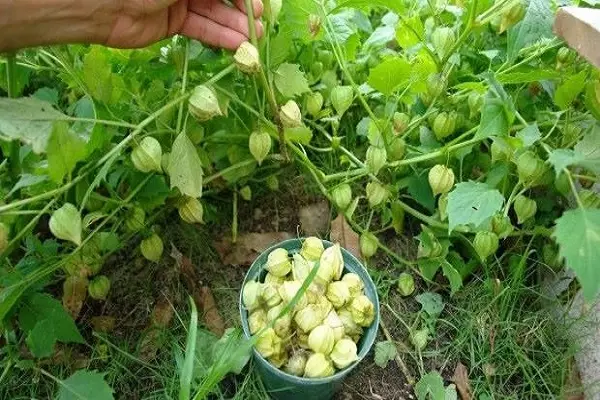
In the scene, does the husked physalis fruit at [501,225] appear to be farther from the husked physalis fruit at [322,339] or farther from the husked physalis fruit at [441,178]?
the husked physalis fruit at [322,339]

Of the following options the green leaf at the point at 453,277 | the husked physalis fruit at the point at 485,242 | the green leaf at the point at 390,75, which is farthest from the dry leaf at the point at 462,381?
the green leaf at the point at 390,75

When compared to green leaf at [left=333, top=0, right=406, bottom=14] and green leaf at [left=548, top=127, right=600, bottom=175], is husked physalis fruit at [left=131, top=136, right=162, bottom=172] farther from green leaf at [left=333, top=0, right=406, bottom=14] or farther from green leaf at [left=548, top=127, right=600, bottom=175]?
green leaf at [left=548, top=127, right=600, bottom=175]

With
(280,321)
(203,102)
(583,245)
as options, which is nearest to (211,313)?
(280,321)

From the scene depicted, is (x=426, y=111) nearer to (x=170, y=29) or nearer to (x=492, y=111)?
(x=492, y=111)

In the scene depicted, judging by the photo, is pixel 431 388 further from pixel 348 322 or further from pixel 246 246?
pixel 246 246

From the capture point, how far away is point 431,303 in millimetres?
1338

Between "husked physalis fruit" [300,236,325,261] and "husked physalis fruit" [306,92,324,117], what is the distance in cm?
33

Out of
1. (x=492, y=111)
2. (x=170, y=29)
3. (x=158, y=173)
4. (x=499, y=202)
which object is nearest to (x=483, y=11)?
(x=492, y=111)

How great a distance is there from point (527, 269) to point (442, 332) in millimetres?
235

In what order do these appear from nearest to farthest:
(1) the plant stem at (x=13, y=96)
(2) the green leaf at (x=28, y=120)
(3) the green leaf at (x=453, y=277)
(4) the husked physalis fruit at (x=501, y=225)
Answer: (2) the green leaf at (x=28, y=120) < (1) the plant stem at (x=13, y=96) < (4) the husked physalis fruit at (x=501, y=225) < (3) the green leaf at (x=453, y=277)

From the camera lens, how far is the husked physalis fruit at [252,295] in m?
1.12

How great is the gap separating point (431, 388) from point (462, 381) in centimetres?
9

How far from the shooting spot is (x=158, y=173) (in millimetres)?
1192

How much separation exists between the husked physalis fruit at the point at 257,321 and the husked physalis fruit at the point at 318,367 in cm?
11
